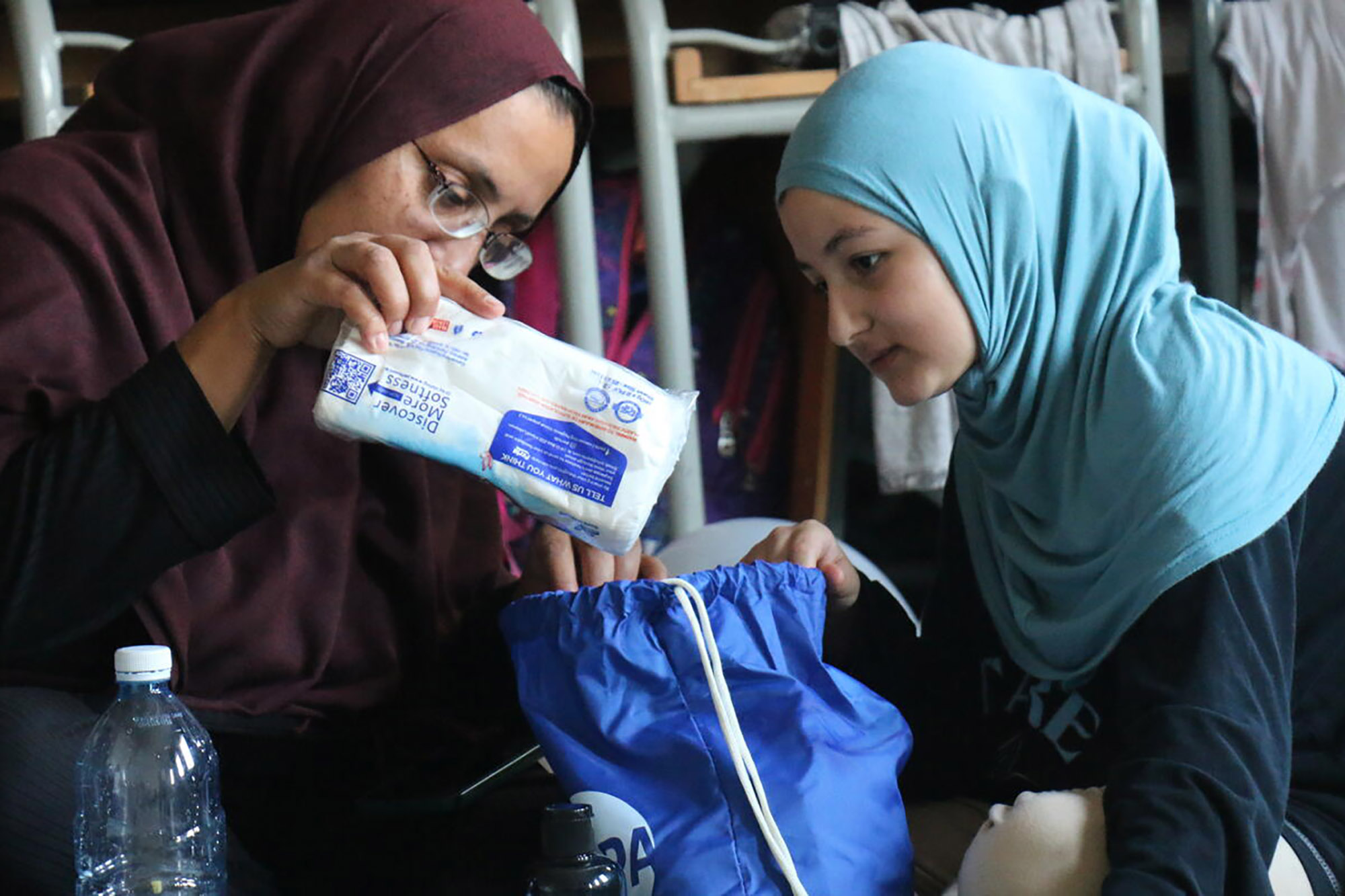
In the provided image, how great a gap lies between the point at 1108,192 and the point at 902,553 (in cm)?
137

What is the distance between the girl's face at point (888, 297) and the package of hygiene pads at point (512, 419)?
228mm

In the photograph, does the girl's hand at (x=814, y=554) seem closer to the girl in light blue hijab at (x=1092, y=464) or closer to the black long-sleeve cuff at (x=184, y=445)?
the girl in light blue hijab at (x=1092, y=464)

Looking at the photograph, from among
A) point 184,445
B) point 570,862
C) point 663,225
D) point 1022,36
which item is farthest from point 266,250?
point 1022,36

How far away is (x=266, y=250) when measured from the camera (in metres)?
1.25

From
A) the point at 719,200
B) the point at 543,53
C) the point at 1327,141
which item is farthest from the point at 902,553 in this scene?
the point at 543,53

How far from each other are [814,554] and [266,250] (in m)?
0.55

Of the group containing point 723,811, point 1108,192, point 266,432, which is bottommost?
point 723,811

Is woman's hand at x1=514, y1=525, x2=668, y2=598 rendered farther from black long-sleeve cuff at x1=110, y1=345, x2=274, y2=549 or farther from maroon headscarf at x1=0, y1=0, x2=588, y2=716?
black long-sleeve cuff at x1=110, y1=345, x2=274, y2=549

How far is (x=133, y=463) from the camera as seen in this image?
101 cm

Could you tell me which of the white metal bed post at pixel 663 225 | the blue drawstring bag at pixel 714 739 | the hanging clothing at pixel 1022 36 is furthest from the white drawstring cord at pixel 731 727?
the hanging clothing at pixel 1022 36

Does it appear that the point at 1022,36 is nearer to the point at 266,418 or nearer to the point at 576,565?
the point at 576,565

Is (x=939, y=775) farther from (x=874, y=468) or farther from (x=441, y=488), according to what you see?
(x=874, y=468)

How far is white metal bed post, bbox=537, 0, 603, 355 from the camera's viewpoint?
75.0 inches

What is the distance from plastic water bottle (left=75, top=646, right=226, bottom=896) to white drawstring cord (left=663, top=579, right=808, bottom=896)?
0.39 m
